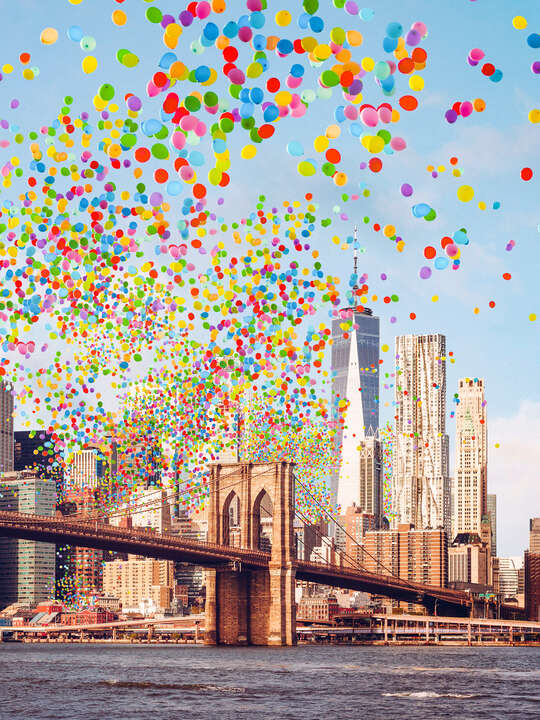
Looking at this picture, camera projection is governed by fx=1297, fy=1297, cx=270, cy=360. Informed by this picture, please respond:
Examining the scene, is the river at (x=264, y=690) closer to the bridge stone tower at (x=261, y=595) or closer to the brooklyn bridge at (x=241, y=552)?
the brooklyn bridge at (x=241, y=552)

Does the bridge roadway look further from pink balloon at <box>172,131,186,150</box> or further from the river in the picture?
pink balloon at <box>172,131,186,150</box>

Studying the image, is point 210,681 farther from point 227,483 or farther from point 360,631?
point 360,631

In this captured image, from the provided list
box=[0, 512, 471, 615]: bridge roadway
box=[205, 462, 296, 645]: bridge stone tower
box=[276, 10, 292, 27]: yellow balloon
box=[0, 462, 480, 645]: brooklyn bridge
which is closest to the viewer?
box=[276, 10, 292, 27]: yellow balloon

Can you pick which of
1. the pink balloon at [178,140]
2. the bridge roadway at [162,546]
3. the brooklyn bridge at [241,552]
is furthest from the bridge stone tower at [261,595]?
the pink balloon at [178,140]

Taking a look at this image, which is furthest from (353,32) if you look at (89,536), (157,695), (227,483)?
(227,483)

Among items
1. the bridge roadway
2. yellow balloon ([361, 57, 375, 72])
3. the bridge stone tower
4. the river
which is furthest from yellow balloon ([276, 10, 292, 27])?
the bridge stone tower

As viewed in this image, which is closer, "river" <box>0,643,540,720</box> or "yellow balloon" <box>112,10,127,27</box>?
"yellow balloon" <box>112,10,127,27</box>

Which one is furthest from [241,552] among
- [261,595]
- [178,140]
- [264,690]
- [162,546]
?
[178,140]

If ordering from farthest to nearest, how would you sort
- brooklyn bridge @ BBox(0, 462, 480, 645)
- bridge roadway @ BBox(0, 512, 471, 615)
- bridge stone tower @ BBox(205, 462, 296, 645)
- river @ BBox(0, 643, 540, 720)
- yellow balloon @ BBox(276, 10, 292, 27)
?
bridge stone tower @ BBox(205, 462, 296, 645) → brooklyn bridge @ BBox(0, 462, 480, 645) → bridge roadway @ BBox(0, 512, 471, 615) → river @ BBox(0, 643, 540, 720) → yellow balloon @ BBox(276, 10, 292, 27)
